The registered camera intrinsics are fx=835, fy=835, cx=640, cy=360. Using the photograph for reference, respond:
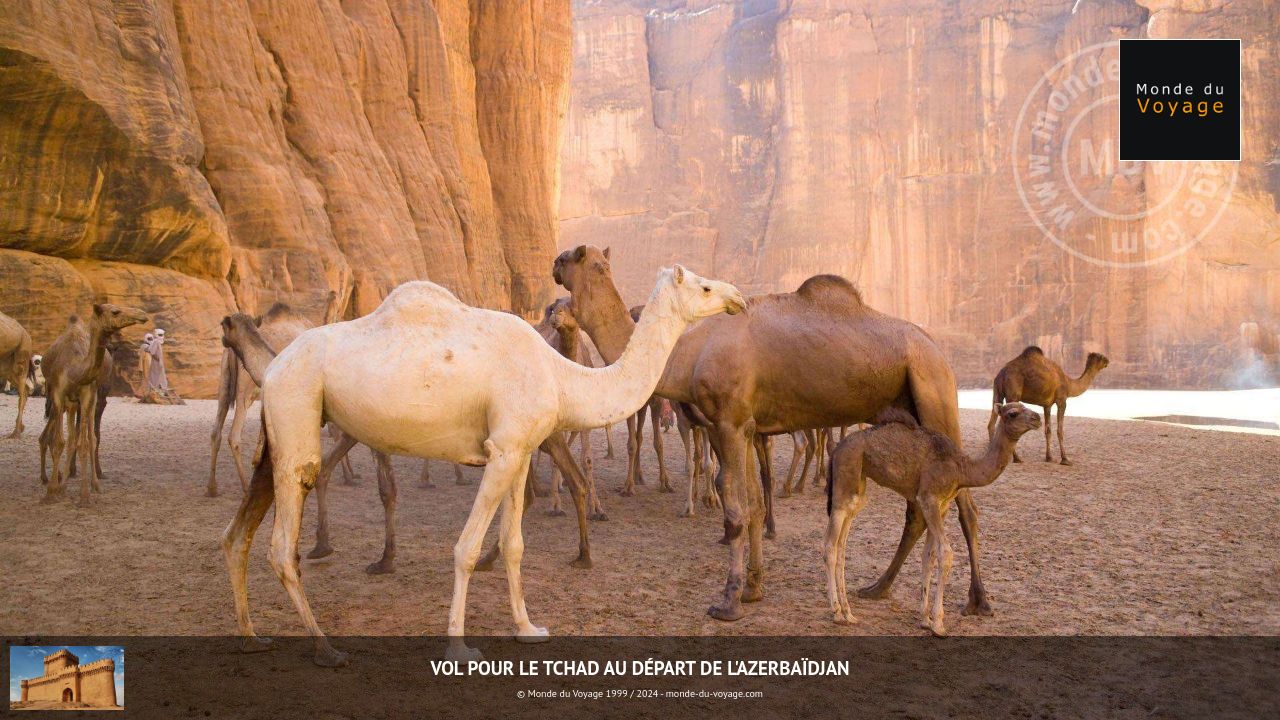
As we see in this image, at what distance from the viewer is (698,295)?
491 centimetres

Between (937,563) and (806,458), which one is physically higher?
(937,563)

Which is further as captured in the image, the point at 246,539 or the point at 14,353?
the point at 14,353

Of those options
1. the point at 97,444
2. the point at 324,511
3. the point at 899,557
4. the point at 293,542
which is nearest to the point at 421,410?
the point at 293,542

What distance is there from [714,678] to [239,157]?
19.0m

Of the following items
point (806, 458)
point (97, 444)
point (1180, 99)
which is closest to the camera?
point (97, 444)

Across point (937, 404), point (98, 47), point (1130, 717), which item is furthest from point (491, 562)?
point (98, 47)

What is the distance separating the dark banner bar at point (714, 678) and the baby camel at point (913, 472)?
47cm

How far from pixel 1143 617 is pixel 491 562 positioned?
429cm

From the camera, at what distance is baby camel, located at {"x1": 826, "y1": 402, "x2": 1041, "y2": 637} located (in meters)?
4.98

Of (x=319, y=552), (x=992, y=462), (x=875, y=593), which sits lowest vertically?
(x=875, y=593)

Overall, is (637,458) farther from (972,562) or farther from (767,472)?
(972,562)

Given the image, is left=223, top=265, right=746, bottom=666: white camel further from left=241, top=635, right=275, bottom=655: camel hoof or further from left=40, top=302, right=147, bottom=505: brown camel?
left=40, top=302, right=147, bottom=505: brown camel

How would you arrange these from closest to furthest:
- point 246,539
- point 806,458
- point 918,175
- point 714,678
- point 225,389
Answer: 1. point 714,678
2. point 246,539
3. point 225,389
4. point 806,458
5. point 918,175

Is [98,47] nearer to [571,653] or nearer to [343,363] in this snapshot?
[343,363]
